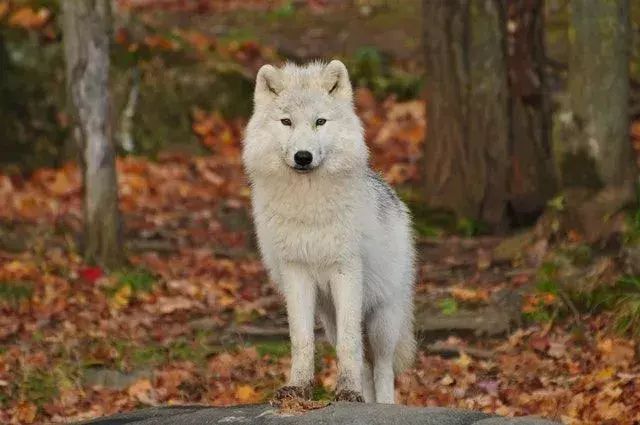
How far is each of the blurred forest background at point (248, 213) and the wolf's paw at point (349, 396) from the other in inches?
35.9

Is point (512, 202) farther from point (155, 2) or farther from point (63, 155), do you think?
point (155, 2)

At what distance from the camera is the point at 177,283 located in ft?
43.3

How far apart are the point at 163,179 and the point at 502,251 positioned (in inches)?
219

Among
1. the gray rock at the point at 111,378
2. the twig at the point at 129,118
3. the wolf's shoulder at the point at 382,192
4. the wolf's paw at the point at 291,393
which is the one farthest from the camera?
the twig at the point at 129,118

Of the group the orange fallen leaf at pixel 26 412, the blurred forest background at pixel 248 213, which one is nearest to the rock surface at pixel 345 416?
the blurred forest background at pixel 248 213

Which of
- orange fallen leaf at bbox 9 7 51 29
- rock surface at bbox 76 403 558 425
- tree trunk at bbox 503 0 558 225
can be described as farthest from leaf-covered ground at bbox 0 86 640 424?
orange fallen leaf at bbox 9 7 51 29

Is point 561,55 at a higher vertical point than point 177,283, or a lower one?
higher

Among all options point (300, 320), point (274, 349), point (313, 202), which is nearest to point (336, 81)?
point (313, 202)

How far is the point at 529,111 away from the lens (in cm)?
1563

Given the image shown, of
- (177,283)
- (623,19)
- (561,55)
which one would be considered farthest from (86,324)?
(561,55)

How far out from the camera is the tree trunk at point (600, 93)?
12109 millimetres

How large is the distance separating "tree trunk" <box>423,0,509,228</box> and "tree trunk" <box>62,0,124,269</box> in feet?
12.3

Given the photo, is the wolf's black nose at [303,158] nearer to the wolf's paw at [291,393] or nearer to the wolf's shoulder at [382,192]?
the wolf's shoulder at [382,192]

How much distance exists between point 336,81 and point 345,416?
200 centimetres
